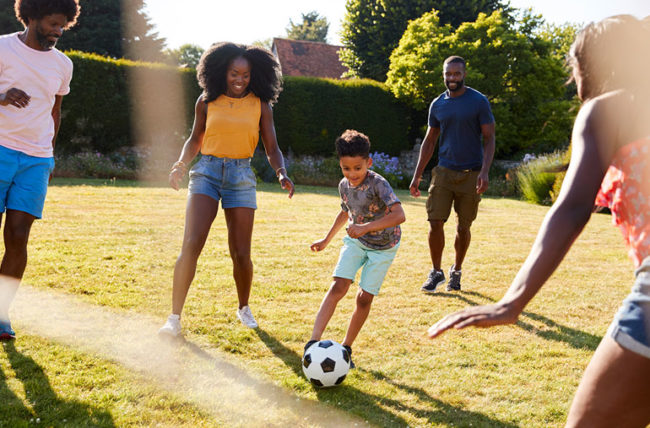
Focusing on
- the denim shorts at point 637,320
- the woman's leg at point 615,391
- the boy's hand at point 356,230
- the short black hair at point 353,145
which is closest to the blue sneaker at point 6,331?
the boy's hand at point 356,230

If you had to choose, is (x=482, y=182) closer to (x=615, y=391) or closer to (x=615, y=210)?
(x=615, y=210)

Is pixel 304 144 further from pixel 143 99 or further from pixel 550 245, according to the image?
pixel 550 245

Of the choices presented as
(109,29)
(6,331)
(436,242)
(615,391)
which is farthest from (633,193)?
(109,29)

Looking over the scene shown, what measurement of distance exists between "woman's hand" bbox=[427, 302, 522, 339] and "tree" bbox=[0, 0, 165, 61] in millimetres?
32259

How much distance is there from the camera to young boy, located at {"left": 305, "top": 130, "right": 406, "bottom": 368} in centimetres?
387

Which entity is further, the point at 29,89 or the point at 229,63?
the point at 229,63

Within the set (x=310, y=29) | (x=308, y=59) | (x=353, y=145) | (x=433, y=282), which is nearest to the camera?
(x=353, y=145)

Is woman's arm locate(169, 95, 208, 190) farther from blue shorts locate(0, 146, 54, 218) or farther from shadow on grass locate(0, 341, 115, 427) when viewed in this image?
shadow on grass locate(0, 341, 115, 427)

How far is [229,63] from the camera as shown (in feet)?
14.8

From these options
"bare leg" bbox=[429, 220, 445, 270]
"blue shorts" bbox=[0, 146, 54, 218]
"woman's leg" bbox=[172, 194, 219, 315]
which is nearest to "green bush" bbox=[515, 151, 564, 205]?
"bare leg" bbox=[429, 220, 445, 270]

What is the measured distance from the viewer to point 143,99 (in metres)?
19.1

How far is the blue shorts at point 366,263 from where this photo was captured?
3934 millimetres

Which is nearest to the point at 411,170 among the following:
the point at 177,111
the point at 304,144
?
the point at 304,144

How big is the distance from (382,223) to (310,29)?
226 ft
